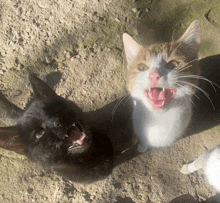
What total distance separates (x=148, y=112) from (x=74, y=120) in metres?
0.47

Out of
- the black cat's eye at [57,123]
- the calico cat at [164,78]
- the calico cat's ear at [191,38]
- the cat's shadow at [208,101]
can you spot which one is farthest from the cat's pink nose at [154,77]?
the black cat's eye at [57,123]

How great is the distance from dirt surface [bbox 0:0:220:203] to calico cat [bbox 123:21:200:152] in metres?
0.21

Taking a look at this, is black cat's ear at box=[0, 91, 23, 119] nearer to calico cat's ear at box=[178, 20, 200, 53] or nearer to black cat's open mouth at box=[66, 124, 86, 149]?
black cat's open mouth at box=[66, 124, 86, 149]

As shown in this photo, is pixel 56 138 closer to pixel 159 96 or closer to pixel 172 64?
pixel 159 96

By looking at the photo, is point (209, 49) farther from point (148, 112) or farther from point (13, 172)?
point (13, 172)

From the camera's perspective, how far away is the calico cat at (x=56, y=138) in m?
1.05

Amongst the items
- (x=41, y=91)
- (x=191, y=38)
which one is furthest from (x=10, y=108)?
(x=191, y=38)

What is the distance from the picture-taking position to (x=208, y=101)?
1.42 meters

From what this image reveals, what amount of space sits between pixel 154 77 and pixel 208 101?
22.6 inches

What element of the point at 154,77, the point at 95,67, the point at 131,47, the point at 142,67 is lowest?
the point at 154,77

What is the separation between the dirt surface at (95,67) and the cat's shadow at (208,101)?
10 mm

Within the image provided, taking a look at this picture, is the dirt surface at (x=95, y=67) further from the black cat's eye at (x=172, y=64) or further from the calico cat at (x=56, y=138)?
the black cat's eye at (x=172, y=64)

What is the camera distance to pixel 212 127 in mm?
1412

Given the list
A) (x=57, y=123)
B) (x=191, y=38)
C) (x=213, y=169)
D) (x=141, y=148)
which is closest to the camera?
(x=57, y=123)
